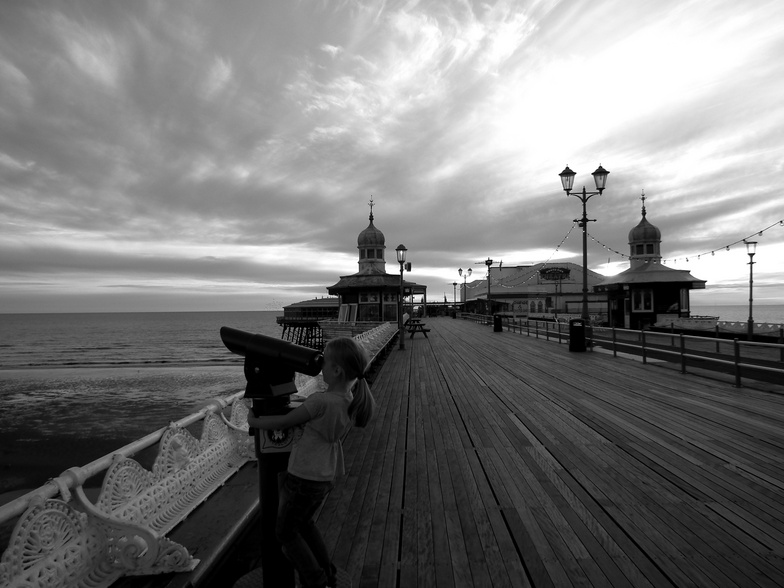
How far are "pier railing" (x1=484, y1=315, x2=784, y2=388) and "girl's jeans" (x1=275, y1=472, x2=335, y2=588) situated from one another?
8573mm

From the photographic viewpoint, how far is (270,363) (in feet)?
7.68

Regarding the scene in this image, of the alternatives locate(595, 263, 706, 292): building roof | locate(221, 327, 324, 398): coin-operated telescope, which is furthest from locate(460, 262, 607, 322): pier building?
locate(221, 327, 324, 398): coin-operated telescope

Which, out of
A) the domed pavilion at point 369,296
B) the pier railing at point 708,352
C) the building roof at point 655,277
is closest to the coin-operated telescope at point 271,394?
the pier railing at point 708,352

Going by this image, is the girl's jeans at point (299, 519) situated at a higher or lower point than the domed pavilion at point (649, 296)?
lower

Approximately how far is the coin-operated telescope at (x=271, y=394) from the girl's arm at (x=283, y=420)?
0.05 metres

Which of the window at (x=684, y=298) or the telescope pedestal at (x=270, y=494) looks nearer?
the telescope pedestal at (x=270, y=494)

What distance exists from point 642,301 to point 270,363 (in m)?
40.1

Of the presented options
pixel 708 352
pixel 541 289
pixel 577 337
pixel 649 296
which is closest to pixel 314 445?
pixel 708 352

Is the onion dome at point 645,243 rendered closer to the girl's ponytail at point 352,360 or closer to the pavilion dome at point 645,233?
the pavilion dome at point 645,233

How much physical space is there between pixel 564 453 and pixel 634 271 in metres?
37.9

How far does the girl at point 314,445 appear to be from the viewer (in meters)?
2.37

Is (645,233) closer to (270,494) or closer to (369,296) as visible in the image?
(369,296)

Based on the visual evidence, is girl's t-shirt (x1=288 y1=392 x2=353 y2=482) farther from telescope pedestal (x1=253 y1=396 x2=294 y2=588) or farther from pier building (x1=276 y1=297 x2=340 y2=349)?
pier building (x1=276 y1=297 x2=340 y2=349)

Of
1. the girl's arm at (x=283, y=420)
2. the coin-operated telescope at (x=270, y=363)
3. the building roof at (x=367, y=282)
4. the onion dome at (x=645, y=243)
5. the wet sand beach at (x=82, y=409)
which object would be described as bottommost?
the wet sand beach at (x=82, y=409)
